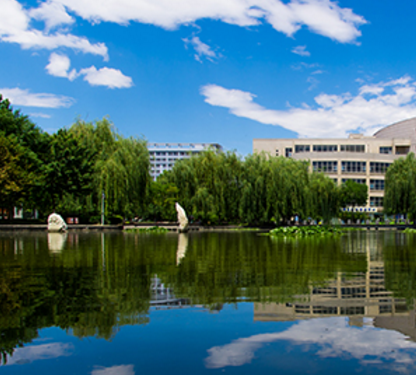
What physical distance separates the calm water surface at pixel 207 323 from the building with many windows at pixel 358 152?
218 ft

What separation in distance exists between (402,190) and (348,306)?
136 ft

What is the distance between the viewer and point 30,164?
41156mm

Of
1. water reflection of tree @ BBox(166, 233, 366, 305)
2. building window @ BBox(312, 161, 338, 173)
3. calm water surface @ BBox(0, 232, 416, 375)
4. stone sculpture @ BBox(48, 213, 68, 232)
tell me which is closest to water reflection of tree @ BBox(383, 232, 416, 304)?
calm water surface @ BBox(0, 232, 416, 375)

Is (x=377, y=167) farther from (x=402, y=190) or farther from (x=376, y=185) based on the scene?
(x=402, y=190)

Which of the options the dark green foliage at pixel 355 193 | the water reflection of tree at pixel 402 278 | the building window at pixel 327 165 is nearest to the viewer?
the water reflection of tree at pixel 402 278

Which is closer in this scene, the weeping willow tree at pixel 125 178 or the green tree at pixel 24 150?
the weeping willow tree at pixel 125 178

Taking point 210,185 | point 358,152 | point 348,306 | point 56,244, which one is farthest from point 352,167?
point 348,306

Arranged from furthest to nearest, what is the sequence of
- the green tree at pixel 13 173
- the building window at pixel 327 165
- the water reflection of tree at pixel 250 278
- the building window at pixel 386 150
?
1. the building window at pixel 386 150
2. the building window at pixel 327 165
3. the green tree at pixel 13 173
4. the water reflection of tree at pixel 250 278

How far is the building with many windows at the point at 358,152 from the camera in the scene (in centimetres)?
7919

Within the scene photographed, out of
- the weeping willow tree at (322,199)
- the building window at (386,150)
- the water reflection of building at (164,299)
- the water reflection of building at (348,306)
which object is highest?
the building window at (386,150)

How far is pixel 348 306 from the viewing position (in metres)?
5.41

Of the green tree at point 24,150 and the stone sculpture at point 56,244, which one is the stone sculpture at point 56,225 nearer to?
the green tree at point 24,150

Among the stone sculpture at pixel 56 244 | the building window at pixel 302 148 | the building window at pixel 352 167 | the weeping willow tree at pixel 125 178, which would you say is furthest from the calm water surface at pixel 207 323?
the building window at pixel 302 148

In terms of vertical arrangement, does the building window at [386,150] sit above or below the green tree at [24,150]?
above
